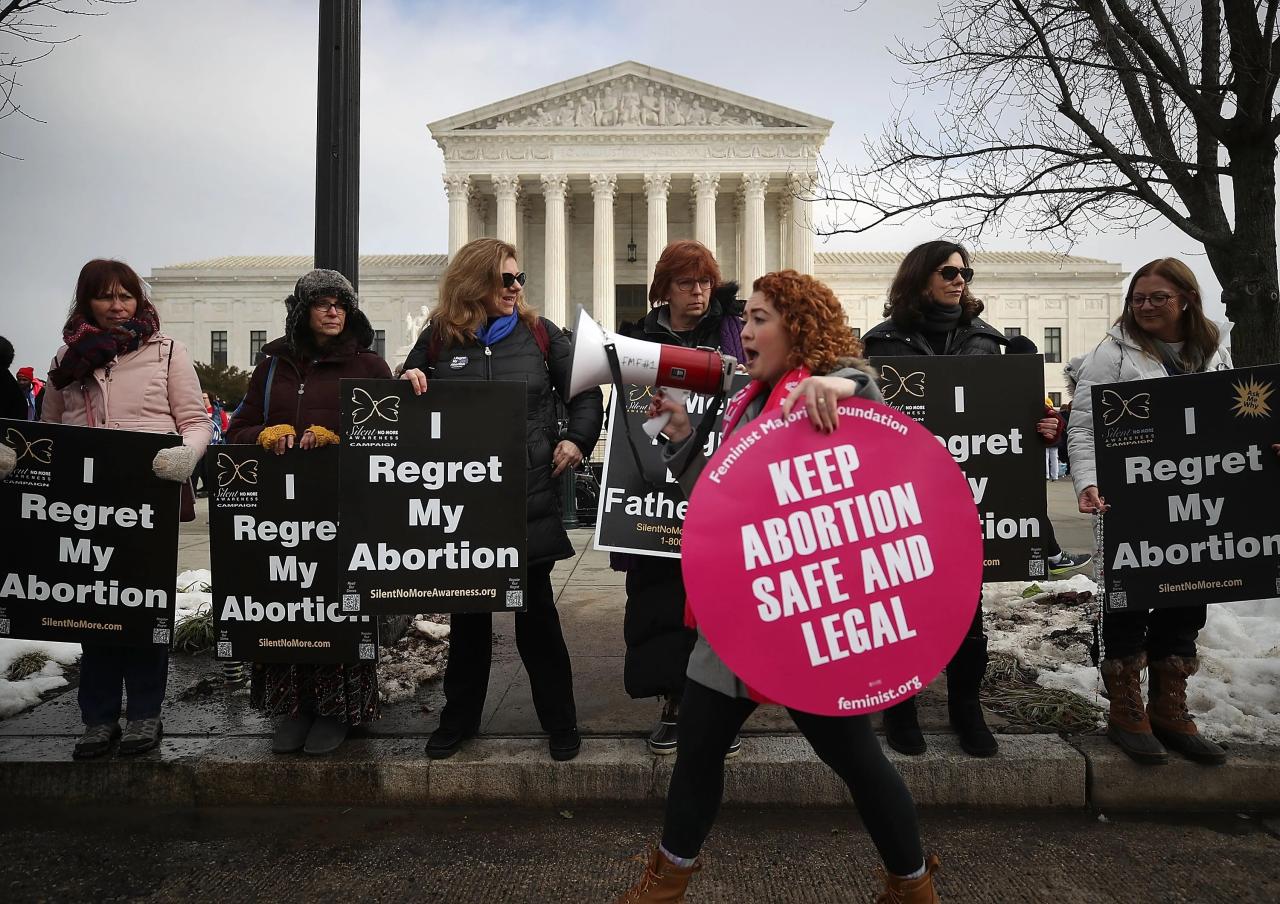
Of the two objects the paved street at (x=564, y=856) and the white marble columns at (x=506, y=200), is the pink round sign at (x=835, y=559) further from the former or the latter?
the white marble columns at (x=506, y=200)

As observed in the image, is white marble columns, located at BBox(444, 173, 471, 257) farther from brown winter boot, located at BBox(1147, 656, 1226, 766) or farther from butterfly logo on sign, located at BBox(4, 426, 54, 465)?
brown winter boot, located at BBox(1147, 656, 1226, 766)

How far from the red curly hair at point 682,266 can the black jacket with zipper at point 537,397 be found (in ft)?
1.54

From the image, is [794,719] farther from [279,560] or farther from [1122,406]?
[279,560]

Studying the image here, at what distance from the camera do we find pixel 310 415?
3.14m

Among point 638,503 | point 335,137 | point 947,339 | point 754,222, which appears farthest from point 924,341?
point 754,222

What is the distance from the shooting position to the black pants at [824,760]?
5.95ft

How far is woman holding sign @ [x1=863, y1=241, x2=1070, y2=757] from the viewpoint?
2.99 metres

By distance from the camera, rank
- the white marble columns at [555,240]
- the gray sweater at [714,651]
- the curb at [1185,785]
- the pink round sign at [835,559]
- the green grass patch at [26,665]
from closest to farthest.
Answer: the pink round sign at [835,559], the gray sweater at [714,651], the curb at [1185,785], the green grass patch at [26,665], the white marble columns at [555,240]

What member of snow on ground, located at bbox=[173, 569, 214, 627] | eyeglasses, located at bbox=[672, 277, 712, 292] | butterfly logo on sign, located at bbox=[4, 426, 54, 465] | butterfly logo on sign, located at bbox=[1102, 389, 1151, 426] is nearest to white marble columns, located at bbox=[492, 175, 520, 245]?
snow on ground, located at bbox=[173, 569, 214, 627]

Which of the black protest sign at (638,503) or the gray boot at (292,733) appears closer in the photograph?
the gray boot at (292,733)

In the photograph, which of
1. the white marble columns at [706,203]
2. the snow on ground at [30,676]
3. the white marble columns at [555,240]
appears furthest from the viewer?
the white marble columns at [555,240]

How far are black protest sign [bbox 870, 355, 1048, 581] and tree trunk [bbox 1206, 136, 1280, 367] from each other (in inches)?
113

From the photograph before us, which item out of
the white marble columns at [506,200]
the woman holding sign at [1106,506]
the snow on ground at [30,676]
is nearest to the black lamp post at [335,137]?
the snow on ground at [30,676]

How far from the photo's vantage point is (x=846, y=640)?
175 centimetres
